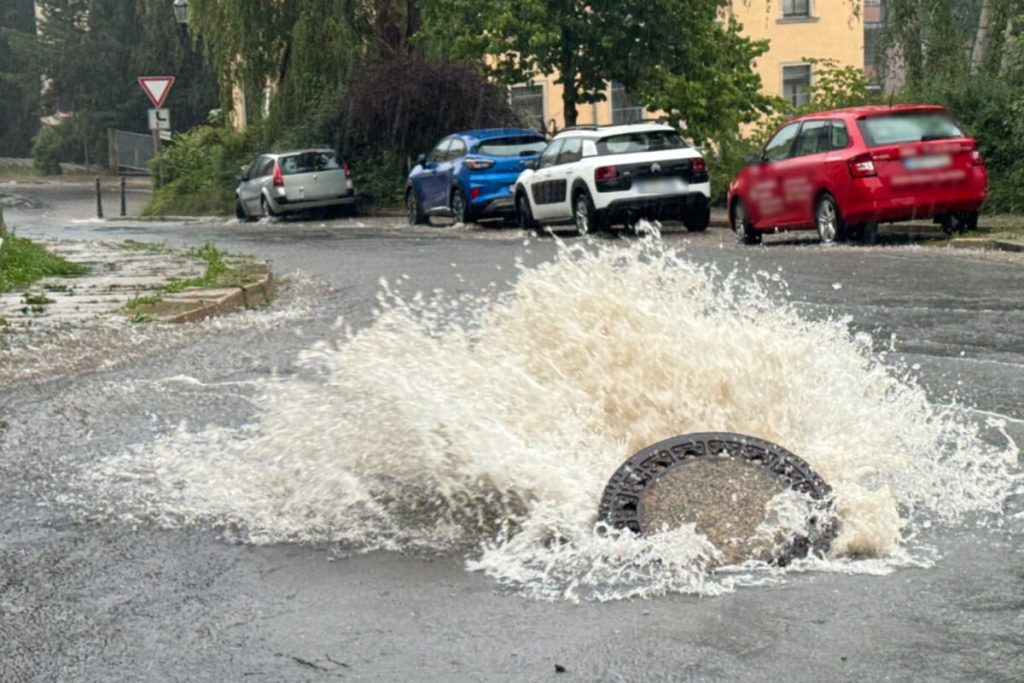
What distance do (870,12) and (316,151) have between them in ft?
83.9

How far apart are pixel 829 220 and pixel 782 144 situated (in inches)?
66.2

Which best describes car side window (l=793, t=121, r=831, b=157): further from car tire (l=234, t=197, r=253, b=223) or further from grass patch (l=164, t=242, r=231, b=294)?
car tire (l=234, t=197, r=253, b=223)

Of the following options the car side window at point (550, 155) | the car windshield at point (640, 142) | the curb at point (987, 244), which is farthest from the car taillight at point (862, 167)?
the car side window at point (550, 155)

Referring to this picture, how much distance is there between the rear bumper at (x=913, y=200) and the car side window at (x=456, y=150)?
11.1 m

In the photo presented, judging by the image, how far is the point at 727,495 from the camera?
5.80m

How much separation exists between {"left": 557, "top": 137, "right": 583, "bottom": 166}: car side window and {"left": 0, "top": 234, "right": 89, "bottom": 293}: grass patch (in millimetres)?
7716

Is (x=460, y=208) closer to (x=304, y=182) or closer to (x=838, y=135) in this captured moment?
(x=304, y=182)

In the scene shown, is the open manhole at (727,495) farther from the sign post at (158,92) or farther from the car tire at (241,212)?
the sign post at (158,92)

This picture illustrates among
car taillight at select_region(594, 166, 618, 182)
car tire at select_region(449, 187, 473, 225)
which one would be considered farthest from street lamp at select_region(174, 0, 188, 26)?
car taillight at select_region(594, 166, 618, 182)

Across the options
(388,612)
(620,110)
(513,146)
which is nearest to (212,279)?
(388,612)

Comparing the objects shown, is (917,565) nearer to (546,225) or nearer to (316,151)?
(546,225)

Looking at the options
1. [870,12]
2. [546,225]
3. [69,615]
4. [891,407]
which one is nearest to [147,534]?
[69,615]

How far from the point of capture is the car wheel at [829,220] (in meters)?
20.3

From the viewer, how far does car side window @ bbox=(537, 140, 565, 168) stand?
2614 centimetres
